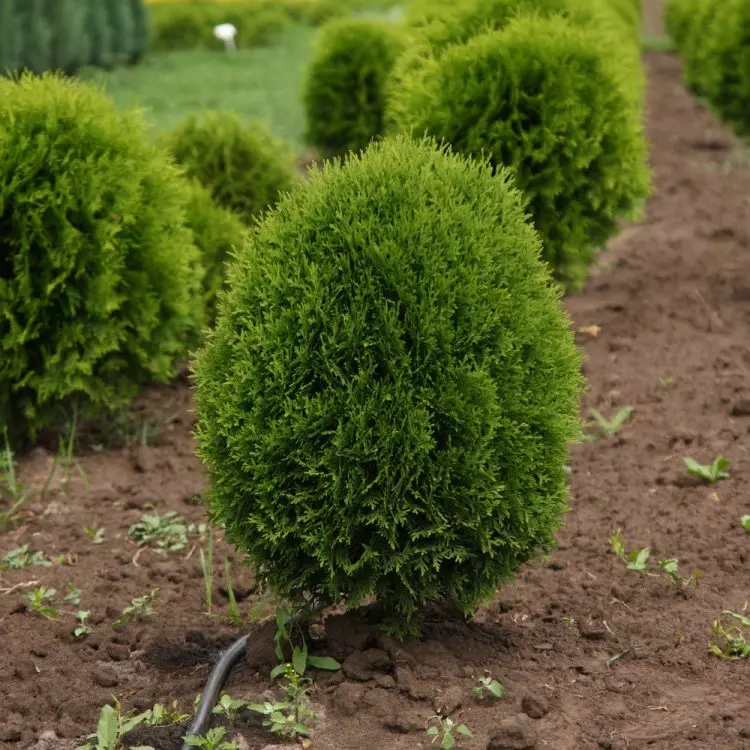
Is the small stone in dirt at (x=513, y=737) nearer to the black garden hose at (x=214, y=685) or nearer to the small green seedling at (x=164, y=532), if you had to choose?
the black garden hose at (x=214, y=685)

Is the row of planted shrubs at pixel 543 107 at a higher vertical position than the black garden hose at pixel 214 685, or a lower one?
higher

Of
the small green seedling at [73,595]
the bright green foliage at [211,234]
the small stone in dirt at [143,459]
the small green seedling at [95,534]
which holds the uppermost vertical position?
the bright green foliage at [211,234]

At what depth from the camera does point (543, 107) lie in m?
6.63

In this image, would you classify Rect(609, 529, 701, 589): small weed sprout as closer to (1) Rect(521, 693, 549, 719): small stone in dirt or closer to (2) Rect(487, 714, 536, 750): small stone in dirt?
(1) Rect(521, 693, 549, 719): small stone in dirt

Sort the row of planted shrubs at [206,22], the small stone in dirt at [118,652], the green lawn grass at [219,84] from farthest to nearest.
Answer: the row of planted shrubs at [206,22] → the green lawn grass at [219,84] → the small stone in dirt at [118,652]

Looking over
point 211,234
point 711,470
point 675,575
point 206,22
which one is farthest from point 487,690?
point 206,22

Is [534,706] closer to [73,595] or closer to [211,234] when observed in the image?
[73,595]

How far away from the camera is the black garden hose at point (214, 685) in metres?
3.27

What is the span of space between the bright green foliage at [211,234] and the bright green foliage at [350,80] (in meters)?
4.52

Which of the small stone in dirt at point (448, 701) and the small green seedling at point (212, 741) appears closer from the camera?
the small green seedling at point (212, 741)

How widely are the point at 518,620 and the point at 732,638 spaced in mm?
729

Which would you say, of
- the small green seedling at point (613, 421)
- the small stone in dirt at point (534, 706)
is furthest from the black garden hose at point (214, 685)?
the small green seedling at point (613, 421)

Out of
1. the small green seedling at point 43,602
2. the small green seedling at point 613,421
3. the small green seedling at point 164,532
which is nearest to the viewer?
the small green seedling at point 43,602

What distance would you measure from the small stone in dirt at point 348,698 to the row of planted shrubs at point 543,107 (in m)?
3.47
